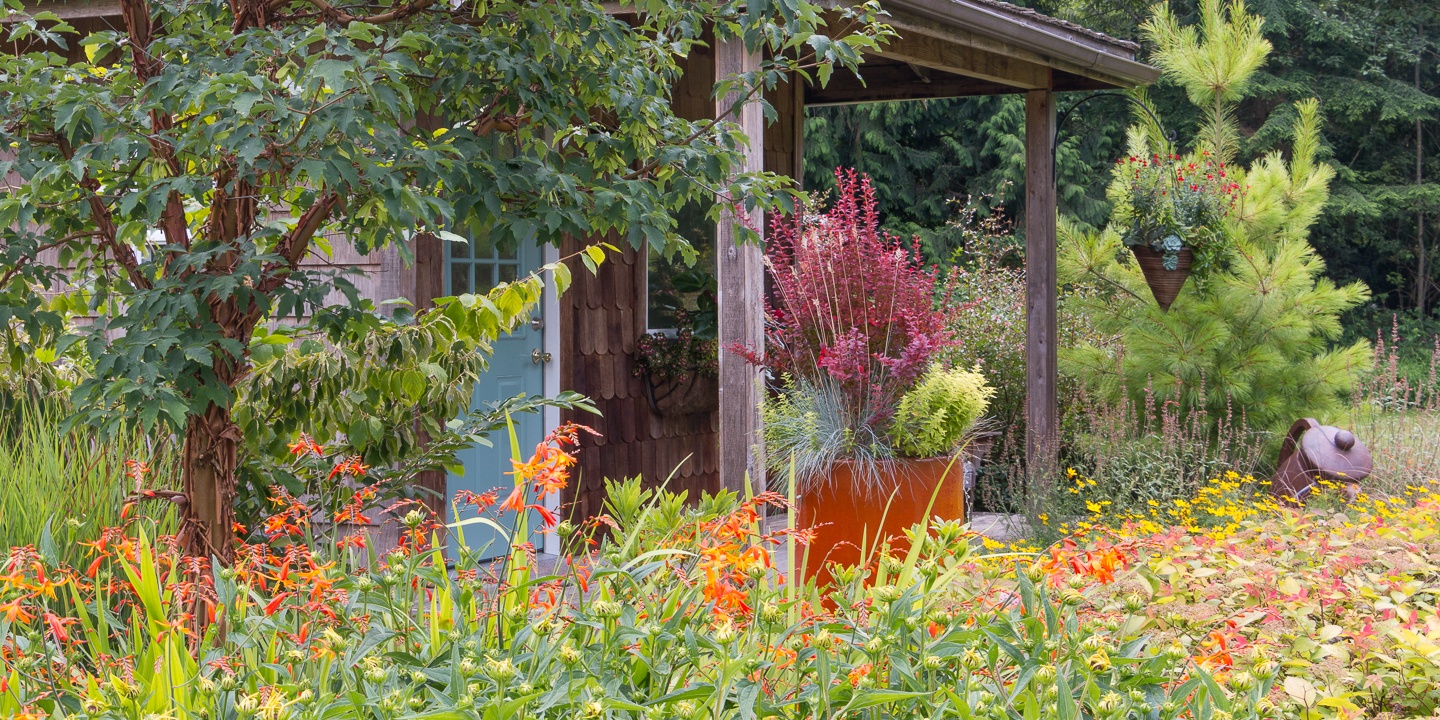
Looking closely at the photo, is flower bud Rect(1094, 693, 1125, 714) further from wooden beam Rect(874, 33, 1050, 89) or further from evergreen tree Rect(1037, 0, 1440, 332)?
evergreen tree Rect(1037, 0, 1440, 332)

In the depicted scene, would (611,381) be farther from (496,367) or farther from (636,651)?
(636,651)

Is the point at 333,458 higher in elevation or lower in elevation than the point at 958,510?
higher

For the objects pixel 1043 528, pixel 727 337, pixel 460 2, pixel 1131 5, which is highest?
pixel 1131 5

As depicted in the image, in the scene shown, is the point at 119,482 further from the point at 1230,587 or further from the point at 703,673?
the point at 1230,587

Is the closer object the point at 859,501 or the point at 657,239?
the point at 657,239

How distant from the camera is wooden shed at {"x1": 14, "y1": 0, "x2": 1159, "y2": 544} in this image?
4.64 m

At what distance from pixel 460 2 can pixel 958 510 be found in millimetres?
2989

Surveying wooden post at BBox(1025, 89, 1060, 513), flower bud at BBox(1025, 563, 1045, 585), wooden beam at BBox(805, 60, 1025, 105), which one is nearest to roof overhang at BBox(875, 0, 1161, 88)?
wooden post at BBox(1025, 89, 1060, 513)

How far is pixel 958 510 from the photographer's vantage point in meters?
→ 4.97

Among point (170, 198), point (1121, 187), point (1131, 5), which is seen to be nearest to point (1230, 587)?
point (170, 198)

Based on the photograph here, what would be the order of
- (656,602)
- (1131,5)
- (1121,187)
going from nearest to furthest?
1. (656,602)
2. (1121,187)
3. (1131,5)

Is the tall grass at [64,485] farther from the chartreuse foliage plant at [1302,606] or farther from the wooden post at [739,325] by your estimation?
the chartreuse foliage plant at [1302,606]

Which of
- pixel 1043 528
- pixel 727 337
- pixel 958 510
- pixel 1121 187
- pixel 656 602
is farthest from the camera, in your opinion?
pixel 1121 187

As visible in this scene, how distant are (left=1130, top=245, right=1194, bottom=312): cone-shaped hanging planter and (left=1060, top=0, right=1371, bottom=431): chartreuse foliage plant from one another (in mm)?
141
